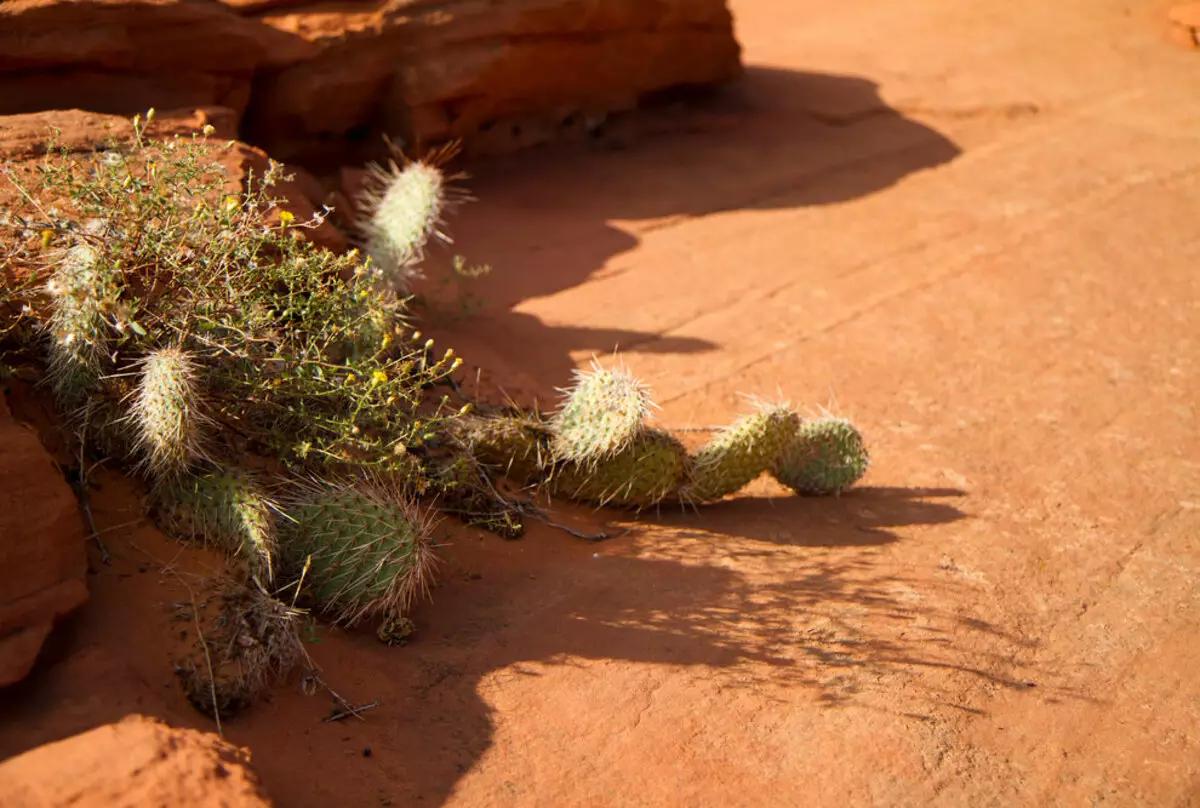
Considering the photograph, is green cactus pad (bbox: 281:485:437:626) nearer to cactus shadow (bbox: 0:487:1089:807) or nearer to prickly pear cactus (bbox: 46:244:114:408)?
cactus shadow (bbox: 0:487:1089:807)

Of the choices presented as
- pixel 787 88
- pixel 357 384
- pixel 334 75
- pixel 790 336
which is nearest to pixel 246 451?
pixel 357 384

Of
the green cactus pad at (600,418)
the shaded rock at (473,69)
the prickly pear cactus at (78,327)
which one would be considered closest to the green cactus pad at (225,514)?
the prickly pear cactus at (78,327)

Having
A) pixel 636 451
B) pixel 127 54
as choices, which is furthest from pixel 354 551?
pixel 127 54

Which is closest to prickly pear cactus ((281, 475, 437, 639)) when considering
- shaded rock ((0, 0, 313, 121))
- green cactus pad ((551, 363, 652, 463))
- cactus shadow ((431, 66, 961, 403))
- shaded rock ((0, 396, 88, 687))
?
shaded rock ((0, 396, 88, 687))

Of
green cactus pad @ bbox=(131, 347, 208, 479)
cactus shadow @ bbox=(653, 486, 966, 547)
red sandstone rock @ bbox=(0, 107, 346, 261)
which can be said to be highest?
red sandstone rock @ bbox=(0, 107, 346, 261)

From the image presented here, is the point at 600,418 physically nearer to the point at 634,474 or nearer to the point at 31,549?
the point at 634,474

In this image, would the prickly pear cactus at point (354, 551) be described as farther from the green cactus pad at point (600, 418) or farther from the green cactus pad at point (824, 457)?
the green cactus pad at point (824, 457)
